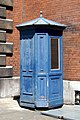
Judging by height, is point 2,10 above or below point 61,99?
above

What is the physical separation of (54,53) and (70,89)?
1.29 metres

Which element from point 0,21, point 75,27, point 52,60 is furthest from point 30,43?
point 0,21

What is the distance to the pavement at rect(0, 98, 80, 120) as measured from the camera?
728cm

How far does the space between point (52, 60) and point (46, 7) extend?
2.38m

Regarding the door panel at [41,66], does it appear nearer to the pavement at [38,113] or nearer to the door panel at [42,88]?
the door panel at [42,88]

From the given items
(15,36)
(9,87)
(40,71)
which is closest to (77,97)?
(40,71)

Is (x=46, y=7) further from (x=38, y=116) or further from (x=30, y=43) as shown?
(x=38, y=116)

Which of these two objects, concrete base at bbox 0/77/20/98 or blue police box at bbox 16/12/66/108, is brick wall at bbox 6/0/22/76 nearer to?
concrete base at bbox 0/77/20/98

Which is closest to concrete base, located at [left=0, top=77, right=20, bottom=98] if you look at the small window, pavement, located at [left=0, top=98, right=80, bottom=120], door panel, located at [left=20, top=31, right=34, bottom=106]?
pavement, located at [left=0, top=98, right=80, bottom=120]

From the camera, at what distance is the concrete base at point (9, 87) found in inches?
405

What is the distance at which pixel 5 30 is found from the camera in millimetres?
10562

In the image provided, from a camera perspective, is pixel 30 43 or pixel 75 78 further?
pixel 75 78

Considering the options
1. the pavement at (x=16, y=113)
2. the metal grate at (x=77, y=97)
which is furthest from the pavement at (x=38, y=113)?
the metal grate at (x=77, y=97)

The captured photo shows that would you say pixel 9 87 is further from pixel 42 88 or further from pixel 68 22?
pixel 68 22
